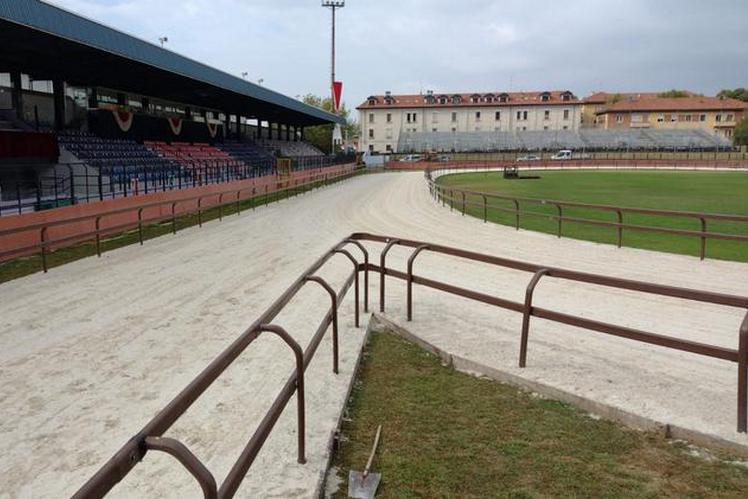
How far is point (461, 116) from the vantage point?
117 meters

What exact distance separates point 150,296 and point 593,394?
6734mm

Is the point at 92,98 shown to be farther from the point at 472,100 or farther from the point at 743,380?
the point at 472,100

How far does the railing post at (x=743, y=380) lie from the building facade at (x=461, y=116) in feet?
366

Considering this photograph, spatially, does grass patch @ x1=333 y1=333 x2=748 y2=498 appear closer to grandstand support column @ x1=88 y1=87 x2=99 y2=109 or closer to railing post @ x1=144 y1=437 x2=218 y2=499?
railing post @ x1=144 y1=437 x2=218 y2=499

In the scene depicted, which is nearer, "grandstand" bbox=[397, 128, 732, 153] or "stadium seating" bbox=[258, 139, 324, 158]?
"stadium seating" bbox=[258, 139, 324, 158]

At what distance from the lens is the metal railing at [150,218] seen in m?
11.6

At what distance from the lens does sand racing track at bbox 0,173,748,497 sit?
4.31 metres

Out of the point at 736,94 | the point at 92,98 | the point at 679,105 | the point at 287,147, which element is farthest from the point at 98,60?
the point at 736,94

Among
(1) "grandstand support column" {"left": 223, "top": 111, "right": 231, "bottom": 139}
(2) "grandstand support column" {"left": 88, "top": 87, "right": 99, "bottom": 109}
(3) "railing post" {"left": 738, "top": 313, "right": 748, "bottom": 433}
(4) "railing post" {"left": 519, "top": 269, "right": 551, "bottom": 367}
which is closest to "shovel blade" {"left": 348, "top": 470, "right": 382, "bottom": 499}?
(4) "railing post" {"left": 519, "top": 269, "right": 551, "bottom": 367}

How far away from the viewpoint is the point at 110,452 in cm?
436

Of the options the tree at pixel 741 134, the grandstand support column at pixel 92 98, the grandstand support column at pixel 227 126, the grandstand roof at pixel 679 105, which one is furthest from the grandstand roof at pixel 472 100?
the grandstand support column at pixel 92 98

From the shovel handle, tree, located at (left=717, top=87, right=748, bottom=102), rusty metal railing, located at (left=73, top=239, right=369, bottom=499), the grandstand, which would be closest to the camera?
rusty metal railing, located at (left=73, top=239, right=369, bottom=499)

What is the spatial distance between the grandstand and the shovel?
101 m

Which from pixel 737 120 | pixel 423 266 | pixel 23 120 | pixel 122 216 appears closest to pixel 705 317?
Result: pixel 423 266
